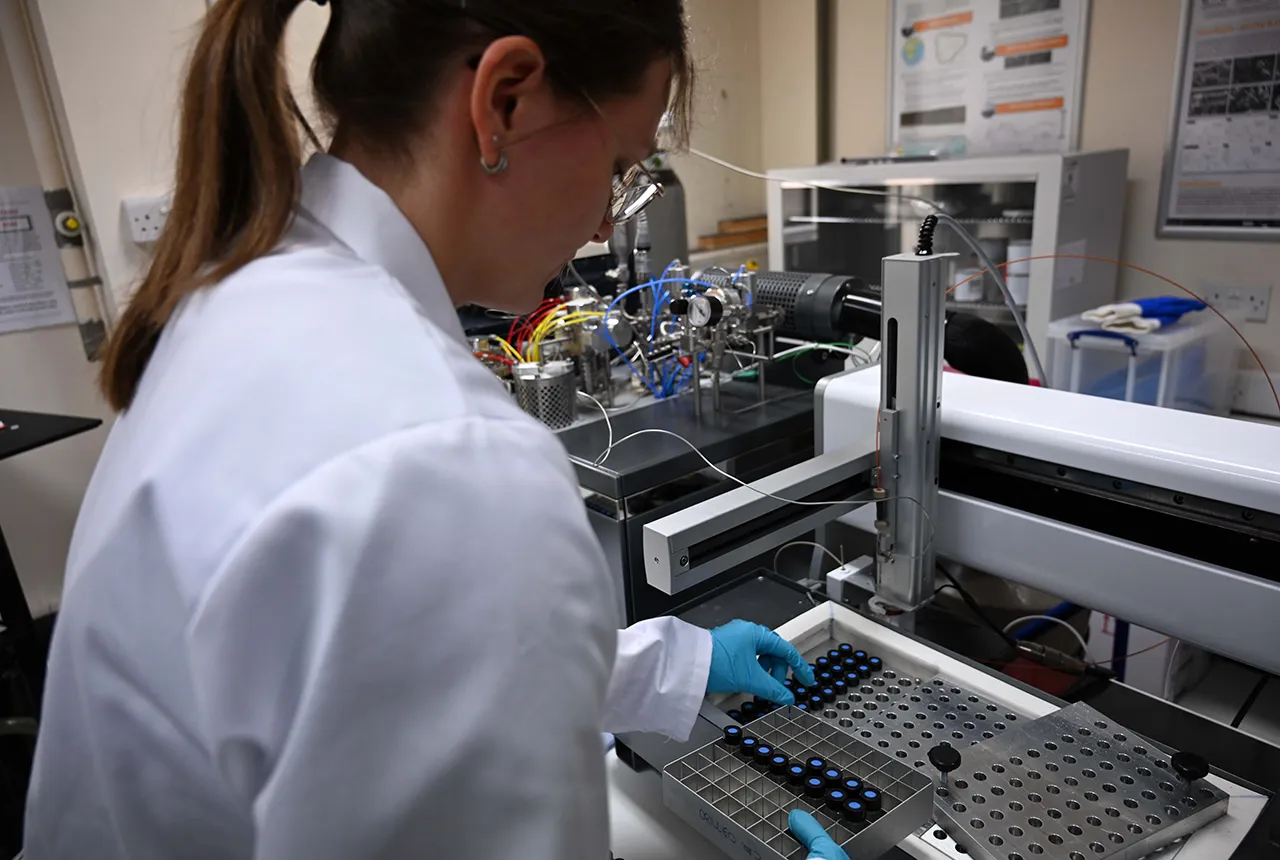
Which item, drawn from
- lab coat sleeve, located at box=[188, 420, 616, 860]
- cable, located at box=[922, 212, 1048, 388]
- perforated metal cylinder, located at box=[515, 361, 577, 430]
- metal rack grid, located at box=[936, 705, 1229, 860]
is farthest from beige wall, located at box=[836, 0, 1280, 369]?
lab coat sleeve, located at box=[188, 420, 616, 860]

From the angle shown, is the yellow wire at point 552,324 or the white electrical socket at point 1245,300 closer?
the yellow wire at point 552,324

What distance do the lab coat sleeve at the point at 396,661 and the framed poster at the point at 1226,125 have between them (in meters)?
2.82

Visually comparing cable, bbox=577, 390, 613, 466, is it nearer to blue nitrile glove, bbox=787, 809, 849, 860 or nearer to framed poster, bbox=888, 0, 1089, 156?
blue nitrile glove, bbox=787, 809, 849, 860

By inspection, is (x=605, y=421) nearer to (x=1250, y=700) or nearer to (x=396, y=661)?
(x=1250, y=700)

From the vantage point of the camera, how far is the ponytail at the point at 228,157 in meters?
0.52

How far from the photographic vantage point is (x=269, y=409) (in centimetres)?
40

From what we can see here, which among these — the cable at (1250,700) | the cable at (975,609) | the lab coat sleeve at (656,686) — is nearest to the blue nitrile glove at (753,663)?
the lab coat sleeve at (656,686)

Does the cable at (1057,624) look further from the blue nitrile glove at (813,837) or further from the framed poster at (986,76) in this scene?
the framed poster at (986,76)

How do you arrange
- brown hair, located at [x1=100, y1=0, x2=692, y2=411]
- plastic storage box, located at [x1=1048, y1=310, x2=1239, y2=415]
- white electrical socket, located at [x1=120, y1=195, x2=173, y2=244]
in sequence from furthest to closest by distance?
1. white electrical socket, located at [x1=120, y1=195, x2=173, y2=244]
2. plastic storage box, located at [x1=1048, y1=310, x2=1239, y2=415]
3. brown hair, located at [x1=100, y1=0, x2=692, y2=411]

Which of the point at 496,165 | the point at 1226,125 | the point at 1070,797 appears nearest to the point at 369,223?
the point at 496,165

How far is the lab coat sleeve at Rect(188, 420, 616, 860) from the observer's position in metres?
0.38

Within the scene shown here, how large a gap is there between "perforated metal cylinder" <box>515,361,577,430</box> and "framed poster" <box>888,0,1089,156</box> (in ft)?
6.82

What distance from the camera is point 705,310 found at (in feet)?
4.64

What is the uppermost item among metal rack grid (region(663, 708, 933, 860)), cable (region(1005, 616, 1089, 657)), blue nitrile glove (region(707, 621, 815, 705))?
blue nitrile glove (region(707, 621, 815, 705))
